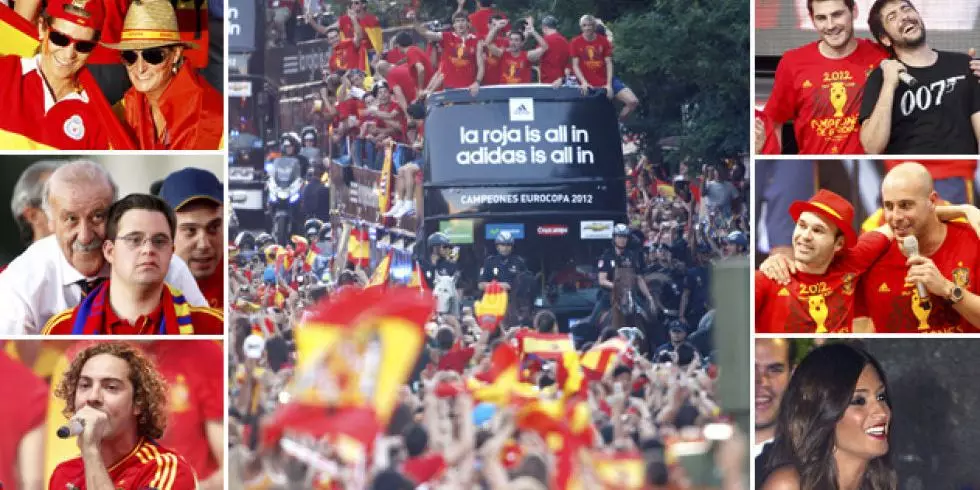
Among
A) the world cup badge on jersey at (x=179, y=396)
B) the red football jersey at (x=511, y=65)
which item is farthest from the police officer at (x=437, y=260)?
the world cup badge on jersey at (x=179, y=396)

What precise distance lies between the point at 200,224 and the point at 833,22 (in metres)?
2.50

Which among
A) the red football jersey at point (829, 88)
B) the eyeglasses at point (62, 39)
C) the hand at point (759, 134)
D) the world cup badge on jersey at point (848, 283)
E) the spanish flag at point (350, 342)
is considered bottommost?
the spanish flag at point (350, 342)

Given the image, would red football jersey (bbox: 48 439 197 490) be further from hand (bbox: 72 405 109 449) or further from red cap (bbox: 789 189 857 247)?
red cap (bbox: 789 189 857 247)

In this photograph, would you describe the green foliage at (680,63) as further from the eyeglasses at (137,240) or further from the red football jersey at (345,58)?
the eyeglasses at (137,240)

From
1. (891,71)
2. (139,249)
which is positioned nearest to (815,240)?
(891,71)

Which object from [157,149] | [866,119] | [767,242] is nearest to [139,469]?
[157,149]

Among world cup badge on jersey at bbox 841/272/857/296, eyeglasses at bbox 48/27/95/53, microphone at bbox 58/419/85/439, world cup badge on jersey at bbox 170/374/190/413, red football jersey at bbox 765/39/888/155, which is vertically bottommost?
microphone at bbox 58/419/85/439

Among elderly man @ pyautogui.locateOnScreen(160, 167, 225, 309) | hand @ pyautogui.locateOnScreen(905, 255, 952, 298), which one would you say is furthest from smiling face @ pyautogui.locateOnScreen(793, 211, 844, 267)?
elderly man @ pyautogui.locateOnScreen(160, 167, 225, 309)

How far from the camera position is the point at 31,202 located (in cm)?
693

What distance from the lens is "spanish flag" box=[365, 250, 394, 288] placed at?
23.0 feet

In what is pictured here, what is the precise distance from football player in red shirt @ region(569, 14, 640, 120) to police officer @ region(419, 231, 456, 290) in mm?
781

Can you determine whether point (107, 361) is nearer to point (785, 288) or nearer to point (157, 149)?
point (157, 149)

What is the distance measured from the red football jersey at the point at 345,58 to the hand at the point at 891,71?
1968 mm

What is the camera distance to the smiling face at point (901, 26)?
697cm
